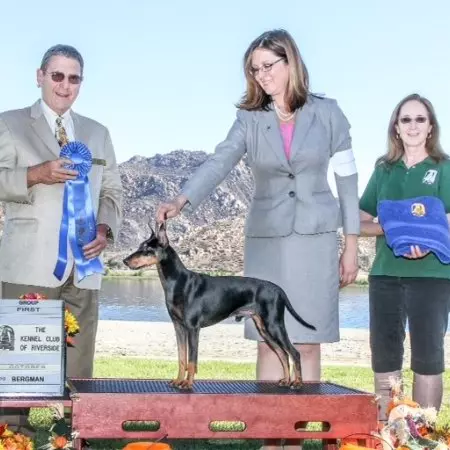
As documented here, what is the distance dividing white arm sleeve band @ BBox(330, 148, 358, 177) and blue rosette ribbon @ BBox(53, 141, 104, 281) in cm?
114

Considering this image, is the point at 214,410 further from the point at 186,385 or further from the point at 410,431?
the point at 410,431

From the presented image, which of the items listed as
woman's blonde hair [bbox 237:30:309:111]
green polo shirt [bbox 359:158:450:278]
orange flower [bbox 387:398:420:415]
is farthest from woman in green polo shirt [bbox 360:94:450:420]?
orange flower [bbox 387:398:420:415]

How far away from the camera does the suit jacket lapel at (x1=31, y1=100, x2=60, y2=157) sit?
4082 millimetres

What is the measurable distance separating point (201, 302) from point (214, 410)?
380 millimetres

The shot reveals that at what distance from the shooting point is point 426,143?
413cm

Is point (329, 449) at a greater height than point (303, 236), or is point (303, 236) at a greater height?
point (303, 236)

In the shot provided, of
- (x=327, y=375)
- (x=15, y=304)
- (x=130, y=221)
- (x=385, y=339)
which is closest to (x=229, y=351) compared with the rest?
(x=327, y=375)

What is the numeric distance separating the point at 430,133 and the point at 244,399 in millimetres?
1862

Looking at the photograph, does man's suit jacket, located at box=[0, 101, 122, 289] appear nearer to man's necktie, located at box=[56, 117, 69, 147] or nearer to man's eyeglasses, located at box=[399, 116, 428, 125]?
man's necktie, located at box=[56, 117, 69, 147]

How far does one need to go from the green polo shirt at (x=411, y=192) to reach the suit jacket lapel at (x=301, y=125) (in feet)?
2.25

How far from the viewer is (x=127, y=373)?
8.53 m

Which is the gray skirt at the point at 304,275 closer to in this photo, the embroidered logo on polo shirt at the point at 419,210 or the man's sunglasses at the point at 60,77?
the embroidered logo on polo shirt at the point at 419,210

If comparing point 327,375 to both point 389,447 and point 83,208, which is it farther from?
point 389,447

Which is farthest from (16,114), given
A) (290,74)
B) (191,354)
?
(191,354)
